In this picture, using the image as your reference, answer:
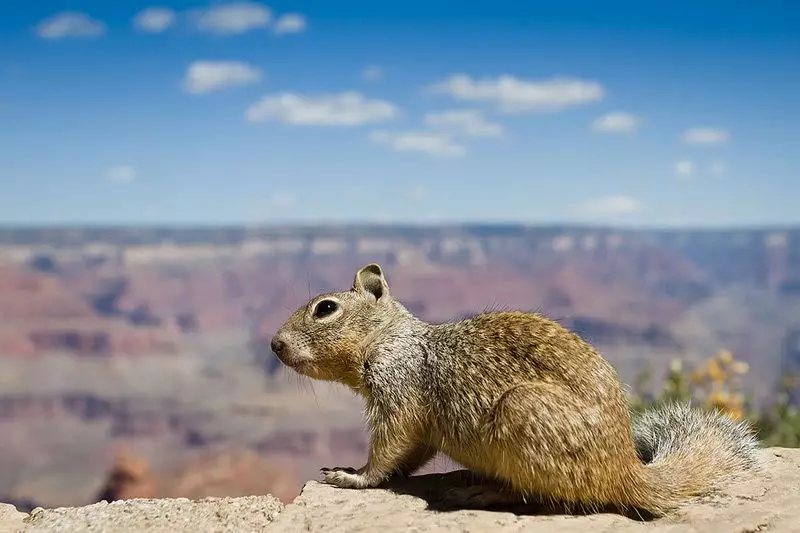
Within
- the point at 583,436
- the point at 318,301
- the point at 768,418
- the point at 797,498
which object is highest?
the point at 318,301

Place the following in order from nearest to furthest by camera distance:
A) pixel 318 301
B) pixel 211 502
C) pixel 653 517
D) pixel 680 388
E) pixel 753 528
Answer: pixel 753 528 → pixel 653 517 → pixel 211 502 → pixel 318 301 → pixel 680 388

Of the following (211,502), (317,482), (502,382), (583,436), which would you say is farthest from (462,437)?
(211,502)

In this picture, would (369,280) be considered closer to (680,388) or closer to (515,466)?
(515,466)

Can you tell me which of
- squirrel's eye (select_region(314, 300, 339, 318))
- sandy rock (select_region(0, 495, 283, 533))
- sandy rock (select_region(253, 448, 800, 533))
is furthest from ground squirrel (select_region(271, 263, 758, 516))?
sandy rock (select_region(0, 495, 283, 533))

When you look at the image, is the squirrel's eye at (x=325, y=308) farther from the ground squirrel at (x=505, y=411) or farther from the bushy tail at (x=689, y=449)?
the bushy tail at (x=689, y=449)

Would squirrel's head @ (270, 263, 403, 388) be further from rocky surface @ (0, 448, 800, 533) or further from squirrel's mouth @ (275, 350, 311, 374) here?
rocky surface @ (0, 448, 800, 533)

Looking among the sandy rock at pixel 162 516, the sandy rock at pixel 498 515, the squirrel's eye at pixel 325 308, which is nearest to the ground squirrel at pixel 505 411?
the squirrel's eye at pixel 325 308
